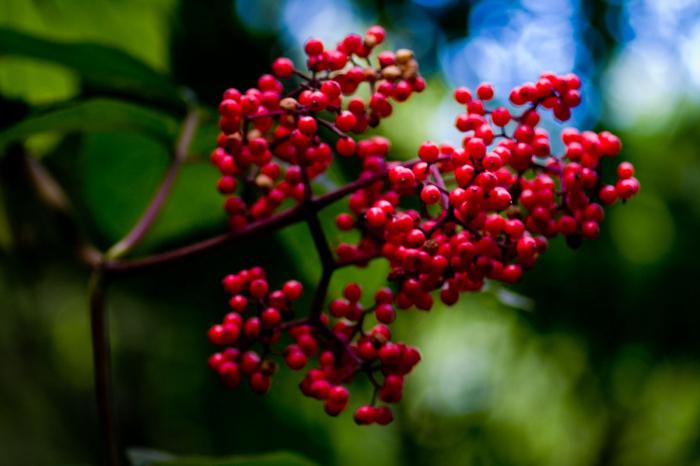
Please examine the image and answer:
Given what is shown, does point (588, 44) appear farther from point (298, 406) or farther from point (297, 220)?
point (297, 220)

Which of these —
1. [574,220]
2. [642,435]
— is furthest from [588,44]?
[574,220]

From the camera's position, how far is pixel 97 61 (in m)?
1.59

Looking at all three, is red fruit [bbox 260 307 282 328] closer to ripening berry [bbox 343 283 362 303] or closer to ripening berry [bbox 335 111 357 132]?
ripening berry [bbox 343 283 362 303]

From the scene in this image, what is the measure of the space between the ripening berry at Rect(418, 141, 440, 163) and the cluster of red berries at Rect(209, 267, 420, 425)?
9.7 inches

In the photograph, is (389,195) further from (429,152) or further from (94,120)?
(94,120)

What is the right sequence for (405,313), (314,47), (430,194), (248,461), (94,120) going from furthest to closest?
(405,313) < (94,120) < (248,461) < (314,47) < (430,194)

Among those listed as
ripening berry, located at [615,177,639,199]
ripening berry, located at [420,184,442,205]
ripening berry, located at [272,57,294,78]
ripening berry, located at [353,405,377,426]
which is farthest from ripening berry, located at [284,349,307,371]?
ripening berry, located at [615,177,639,199]

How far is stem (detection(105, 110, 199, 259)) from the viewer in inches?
59.5

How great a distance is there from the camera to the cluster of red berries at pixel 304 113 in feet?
3.49

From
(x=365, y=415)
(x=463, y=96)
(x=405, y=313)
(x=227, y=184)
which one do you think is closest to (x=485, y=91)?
(x=463, y=96)

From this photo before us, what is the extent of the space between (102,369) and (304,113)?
25.9 inches

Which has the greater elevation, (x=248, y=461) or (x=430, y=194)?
(x=430, y=194)

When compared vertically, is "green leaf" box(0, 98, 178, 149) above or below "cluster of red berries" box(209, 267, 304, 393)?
above

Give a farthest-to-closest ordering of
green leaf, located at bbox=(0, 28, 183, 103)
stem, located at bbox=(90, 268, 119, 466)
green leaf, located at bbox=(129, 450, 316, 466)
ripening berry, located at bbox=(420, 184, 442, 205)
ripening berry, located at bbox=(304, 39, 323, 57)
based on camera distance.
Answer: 1. green leaf, located at bbox=(0, 28, 183, 103)
2. stem, located at bbox=(90, 268, 119, 466)
3. green leaf, located at bbox=(129, 450, 316, 466)
4. ripening berry, located at bbox=(304, 39, 323, 57)
5. ripening berry, located at bbox=(420, 184, 442, 205)
